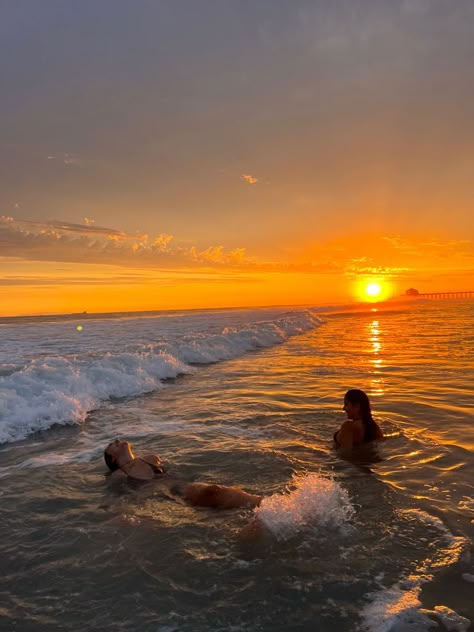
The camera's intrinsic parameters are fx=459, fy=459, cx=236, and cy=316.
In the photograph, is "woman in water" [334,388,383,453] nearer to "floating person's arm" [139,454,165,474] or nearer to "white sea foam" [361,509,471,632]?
"floating person's arm" [139,454,165,474]

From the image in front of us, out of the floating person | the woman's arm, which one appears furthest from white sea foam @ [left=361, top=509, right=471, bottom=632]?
the woman's arm

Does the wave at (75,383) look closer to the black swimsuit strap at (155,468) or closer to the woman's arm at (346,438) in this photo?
the black swimsuit strap at (155,468)

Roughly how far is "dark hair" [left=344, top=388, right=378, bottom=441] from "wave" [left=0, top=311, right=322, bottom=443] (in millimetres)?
7265

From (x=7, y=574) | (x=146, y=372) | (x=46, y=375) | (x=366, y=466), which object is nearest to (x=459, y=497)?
(x=366, y=466)

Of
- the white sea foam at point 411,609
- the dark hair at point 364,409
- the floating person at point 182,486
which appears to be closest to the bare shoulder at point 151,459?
the floating person at point 182,486

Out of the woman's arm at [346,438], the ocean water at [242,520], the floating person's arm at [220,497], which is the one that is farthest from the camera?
the woman's arm at [346,438]

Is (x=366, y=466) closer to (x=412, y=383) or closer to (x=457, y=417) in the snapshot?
(x=457, y=417)

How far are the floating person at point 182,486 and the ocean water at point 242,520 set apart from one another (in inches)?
6.6

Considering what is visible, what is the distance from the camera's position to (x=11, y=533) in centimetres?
556

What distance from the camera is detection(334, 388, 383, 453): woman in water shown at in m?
8.26

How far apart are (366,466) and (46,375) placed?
10884 millimetres

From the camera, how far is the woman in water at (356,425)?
826cm

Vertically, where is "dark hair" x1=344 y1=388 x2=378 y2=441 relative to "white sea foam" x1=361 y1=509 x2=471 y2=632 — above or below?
above

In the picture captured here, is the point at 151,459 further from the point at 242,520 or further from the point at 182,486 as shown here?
the point at 242,520
